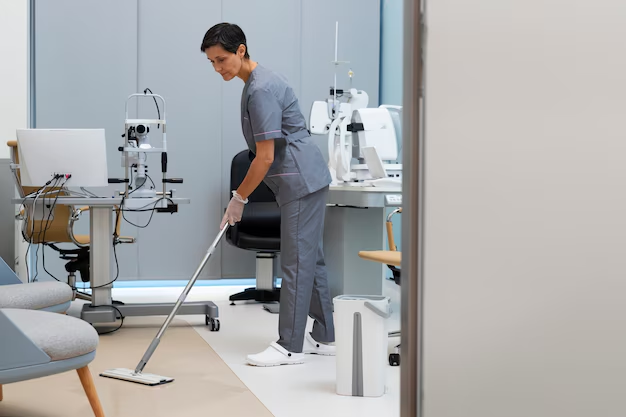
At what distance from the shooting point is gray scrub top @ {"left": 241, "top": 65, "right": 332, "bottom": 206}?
312 centimetres

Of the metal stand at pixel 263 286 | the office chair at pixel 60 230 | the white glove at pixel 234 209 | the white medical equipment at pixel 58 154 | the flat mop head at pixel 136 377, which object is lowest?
the flat mop head at pixel 136 377

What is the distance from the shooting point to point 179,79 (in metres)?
5.41

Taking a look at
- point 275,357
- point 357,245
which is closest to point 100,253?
point 275,357

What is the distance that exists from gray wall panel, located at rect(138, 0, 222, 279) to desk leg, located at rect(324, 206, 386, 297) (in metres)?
1.42

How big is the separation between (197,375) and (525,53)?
7.54 feet

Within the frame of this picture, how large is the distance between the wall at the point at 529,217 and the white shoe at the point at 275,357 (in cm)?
218

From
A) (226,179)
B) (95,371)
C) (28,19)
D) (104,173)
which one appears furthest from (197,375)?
(28,19)

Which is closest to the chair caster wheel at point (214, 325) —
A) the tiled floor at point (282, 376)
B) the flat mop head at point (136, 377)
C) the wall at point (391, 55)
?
the tiled floor at point (282, 376)

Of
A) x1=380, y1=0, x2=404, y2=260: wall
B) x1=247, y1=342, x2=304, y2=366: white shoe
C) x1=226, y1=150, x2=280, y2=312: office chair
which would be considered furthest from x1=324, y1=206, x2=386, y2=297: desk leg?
x1=380, y1=0, x2=404, y2=260: wall

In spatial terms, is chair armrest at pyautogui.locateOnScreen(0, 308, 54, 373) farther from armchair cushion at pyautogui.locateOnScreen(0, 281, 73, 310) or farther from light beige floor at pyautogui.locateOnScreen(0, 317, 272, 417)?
armchair cushion at pyautogui.locateOnScreen(0, 281, 73, 310)

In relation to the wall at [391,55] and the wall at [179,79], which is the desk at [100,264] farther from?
the wall at [391,55]

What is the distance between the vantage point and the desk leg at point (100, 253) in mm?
3801

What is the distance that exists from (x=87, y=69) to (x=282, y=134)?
8.29ft

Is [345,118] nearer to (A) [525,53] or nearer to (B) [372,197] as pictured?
(B) [372,197]
